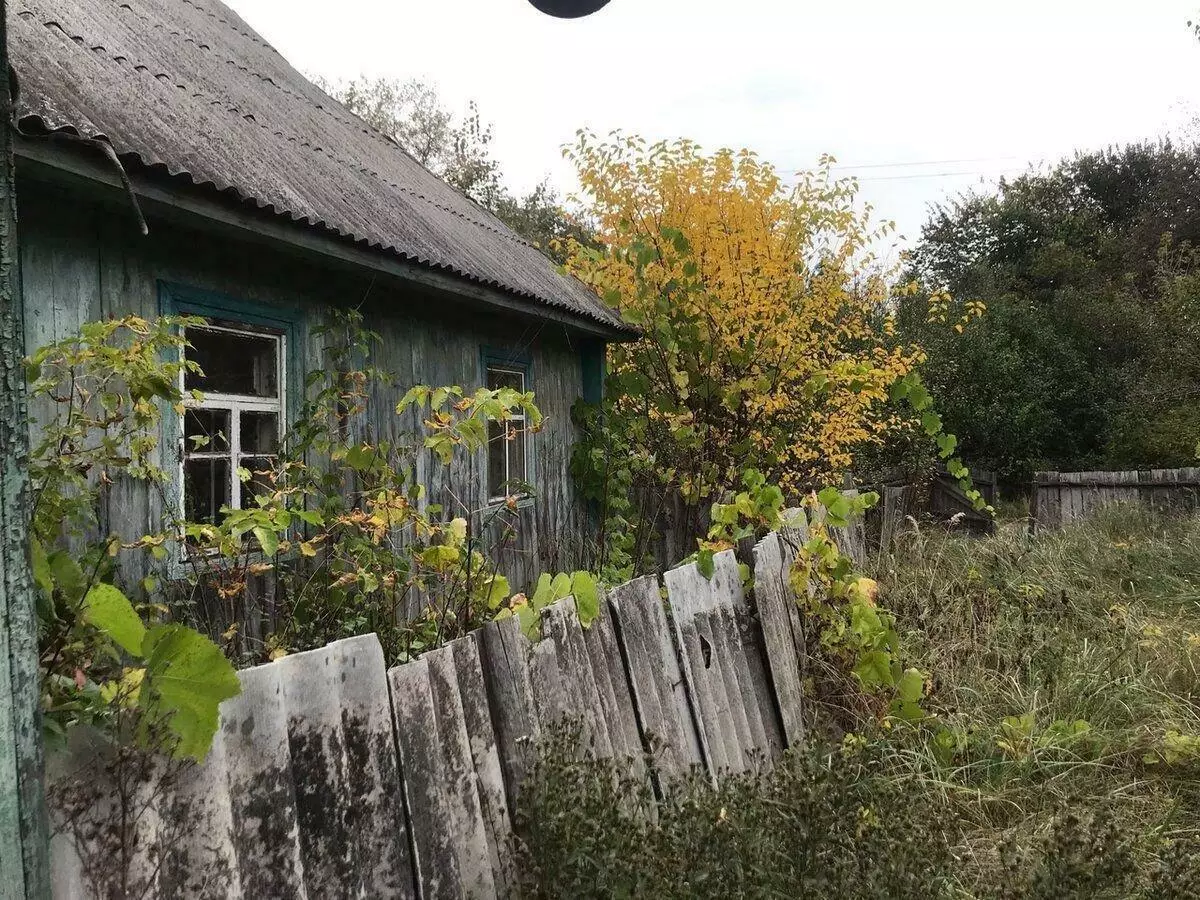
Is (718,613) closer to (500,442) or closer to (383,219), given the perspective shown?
(383,219)

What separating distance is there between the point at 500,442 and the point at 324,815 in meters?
5.60

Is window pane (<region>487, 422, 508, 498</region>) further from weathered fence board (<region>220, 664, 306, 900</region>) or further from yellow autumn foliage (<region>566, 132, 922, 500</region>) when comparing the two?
weathered fence board (<region>220, 664, 306, 900</region>)

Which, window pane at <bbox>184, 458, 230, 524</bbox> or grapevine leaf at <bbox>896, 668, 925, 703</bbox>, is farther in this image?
window pane at <bbox>184, 458, 230, 524</bbox>

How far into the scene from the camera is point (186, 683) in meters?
1.29

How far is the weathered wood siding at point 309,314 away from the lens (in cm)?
330

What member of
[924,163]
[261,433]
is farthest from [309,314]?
[924,163]

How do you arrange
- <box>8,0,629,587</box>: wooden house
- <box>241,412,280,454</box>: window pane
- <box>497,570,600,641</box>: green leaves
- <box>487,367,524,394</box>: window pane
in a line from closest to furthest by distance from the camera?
<box>497,570,600,641</box>: green leaves
<box>8,0,629,587</box>: wooden house
<box>241,412,280,454</box>: window pane
<box>487,367,524,394</box>: window pane

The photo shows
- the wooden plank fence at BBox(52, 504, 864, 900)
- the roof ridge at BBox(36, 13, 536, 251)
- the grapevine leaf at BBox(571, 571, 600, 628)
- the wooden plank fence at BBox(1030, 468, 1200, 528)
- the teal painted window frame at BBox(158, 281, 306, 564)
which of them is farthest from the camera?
the wooden plank fence at BBox(1030, 468, 1200, 528)

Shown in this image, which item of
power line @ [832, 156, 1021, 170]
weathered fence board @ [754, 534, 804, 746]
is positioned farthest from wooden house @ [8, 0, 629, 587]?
power line @ [832, 156, 1021, 170]

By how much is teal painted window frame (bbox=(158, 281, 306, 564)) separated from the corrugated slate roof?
611mm

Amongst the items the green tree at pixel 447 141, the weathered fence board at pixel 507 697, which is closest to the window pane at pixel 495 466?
the weathered fence board at pixel 507 697

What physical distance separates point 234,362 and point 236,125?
1346 mm

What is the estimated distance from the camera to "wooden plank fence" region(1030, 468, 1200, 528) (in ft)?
34.3

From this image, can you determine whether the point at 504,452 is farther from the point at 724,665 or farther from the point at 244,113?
the point at 724,665
